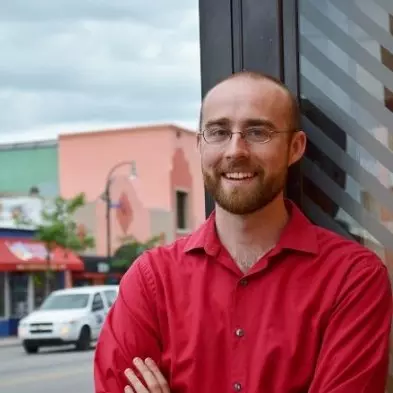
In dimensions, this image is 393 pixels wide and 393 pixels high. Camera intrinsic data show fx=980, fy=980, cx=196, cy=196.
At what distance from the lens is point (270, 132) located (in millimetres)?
1677

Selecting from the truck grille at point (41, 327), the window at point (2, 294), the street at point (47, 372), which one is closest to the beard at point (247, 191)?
the street at point (47, 372)

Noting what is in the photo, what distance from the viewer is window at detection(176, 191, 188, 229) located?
3625 centimetres

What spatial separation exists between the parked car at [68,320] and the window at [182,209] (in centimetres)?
1875

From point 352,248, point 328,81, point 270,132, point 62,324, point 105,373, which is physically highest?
point 328,81

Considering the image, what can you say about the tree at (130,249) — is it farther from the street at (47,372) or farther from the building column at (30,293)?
the street at (47,372)

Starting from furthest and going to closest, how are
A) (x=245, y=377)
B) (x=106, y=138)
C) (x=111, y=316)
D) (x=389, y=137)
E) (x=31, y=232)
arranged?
(x=106, y=138) < (x=31, y=232) < (x=389, y=137) < (x=111, y=316) < (x=245, y=377)

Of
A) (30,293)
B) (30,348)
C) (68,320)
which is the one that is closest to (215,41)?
(68,320)

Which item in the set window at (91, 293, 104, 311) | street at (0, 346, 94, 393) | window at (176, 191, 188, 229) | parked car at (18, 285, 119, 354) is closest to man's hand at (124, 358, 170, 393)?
street at (0, 346, 94, 393)

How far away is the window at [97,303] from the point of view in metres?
16.9

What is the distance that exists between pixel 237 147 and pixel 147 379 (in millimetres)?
424

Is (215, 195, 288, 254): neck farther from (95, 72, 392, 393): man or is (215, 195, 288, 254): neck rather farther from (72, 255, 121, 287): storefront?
(72, 255, 121, 287): storefront

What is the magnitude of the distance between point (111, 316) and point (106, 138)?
35.4 metres

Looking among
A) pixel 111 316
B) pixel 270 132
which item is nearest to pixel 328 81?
pixel 270 132

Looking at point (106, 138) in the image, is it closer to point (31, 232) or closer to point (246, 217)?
point (31, 232)
